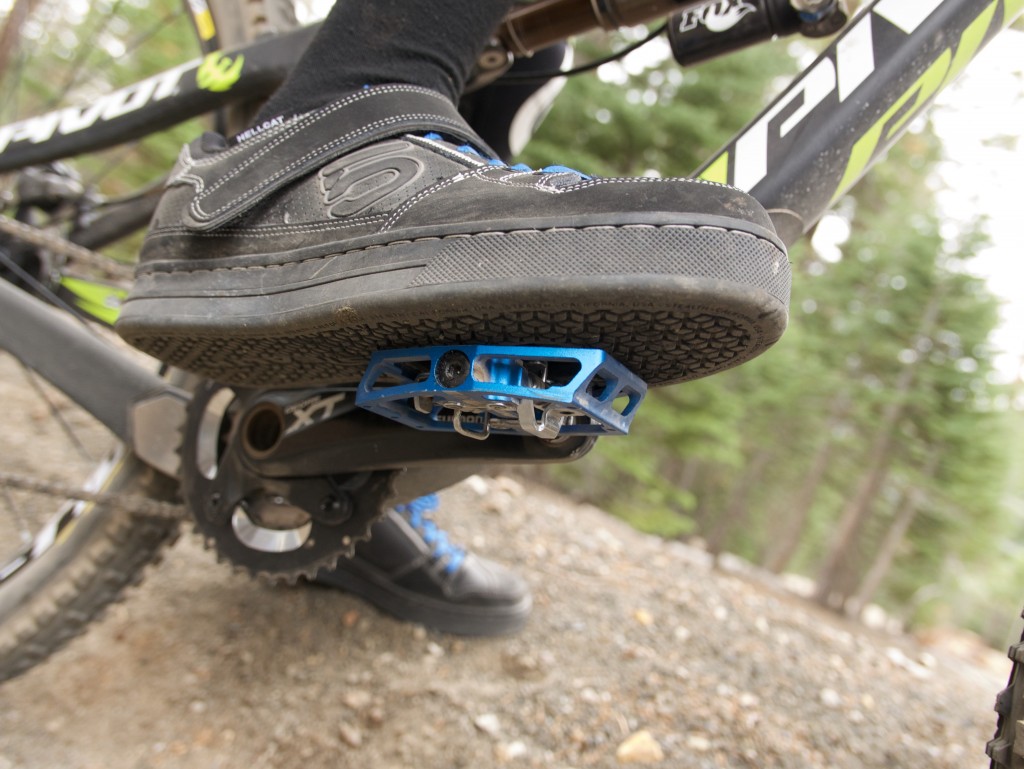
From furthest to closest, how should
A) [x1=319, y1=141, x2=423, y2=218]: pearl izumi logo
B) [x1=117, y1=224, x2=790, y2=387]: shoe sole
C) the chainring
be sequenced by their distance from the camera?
the chainring, [x1=319, y1=141, x2=423, y2=218]: pearl izumi logo, [x1=117, y1=224, x2=790, y2=387]: shoe sole

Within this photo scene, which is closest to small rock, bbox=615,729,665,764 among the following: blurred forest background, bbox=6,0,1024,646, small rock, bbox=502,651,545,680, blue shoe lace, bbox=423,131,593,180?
small rock, bbox=502,651,545,680

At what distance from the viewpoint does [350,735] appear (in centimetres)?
148

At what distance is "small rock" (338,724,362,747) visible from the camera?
1470 mm

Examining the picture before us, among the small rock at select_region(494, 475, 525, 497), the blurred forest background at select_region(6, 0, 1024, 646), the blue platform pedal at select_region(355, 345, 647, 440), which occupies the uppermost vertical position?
the blue platform pedal at select_region(355, 345, 647, 440)

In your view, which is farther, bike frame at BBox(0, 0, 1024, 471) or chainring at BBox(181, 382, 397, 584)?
chainring at BBox(181, 382, 397, 584)

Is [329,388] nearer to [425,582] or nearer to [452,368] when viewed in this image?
[452,368]

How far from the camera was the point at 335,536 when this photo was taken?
123 cm

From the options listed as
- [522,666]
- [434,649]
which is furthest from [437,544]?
[522,666]

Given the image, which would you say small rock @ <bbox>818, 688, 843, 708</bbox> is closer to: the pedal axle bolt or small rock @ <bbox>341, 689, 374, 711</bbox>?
small rock @ <bbox>341, 689, 374, 711</bbox>

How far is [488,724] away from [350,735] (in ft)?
1.02

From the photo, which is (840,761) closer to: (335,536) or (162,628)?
(335,536)

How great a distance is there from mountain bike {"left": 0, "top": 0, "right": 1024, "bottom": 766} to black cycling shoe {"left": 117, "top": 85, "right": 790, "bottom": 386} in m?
0.06

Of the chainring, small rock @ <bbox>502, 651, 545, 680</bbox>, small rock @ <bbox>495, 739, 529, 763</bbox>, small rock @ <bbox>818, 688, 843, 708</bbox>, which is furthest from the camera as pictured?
small rock @ <bbox>818, 688, 843, 708</bbox>

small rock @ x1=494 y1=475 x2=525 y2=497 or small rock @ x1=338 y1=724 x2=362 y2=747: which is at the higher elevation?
small rock @ x1=338 y1=724 x2=362 y2=747
